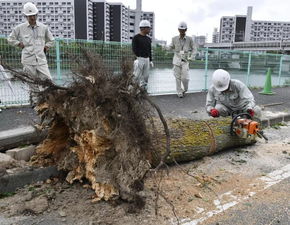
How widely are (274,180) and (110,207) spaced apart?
2.08 meters

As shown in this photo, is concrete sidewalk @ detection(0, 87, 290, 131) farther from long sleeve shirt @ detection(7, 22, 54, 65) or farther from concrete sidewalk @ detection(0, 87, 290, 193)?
long sleeve shirt @ detection(7, 22, 54, 65)

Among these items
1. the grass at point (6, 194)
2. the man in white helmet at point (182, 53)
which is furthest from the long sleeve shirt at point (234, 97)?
the grass at point (6, 194)

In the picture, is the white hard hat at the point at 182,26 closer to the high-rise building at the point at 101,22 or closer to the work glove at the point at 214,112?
the high-rise building at the point at 101,22

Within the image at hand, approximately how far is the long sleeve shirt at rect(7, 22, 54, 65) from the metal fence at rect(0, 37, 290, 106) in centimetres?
25

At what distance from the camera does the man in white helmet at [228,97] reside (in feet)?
14.3

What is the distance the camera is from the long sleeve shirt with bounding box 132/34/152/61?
637cm

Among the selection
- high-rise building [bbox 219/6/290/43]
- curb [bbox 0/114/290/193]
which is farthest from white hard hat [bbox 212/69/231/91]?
high-rise building [bbox 219/6/290/43]

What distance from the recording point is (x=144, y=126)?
2.64 meters

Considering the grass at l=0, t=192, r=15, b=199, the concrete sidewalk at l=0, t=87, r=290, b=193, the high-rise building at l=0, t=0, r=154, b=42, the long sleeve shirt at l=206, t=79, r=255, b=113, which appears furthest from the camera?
the high-rise building at l=0, t=0, r=154, b=42

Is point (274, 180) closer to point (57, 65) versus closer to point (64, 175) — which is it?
point (64, 175)

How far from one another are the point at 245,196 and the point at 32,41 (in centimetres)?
430

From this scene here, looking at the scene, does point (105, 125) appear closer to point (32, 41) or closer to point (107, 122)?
point (107, 122)

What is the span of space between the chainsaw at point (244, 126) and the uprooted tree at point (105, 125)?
1546 millimetres

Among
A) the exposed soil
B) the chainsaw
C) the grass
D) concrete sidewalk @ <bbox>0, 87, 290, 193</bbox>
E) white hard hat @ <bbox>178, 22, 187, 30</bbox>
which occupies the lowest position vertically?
the grass
